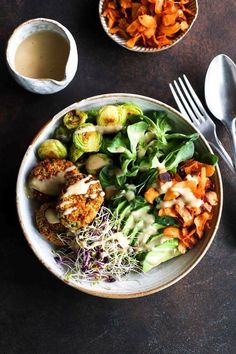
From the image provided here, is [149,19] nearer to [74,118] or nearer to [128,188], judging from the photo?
[74,118]

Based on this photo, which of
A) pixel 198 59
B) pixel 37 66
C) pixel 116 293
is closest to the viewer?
pixel 116 293

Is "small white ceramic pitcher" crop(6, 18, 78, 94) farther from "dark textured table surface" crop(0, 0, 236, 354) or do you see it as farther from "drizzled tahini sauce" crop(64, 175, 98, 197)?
"drizzled tahini sauce" crop(64, 175, 98, 197)

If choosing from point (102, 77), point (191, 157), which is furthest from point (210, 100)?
point (102, 77)

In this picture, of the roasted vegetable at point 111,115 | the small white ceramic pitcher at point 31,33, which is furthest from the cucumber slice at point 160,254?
the small white ceramic pitcher at point 31,33

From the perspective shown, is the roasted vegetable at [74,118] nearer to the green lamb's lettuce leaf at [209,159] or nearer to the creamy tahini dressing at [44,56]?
the creamy tahini dressing at [44,56]

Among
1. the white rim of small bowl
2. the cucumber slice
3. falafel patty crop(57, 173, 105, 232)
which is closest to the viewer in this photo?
falafel patty crop(57, 173, 105, 232)

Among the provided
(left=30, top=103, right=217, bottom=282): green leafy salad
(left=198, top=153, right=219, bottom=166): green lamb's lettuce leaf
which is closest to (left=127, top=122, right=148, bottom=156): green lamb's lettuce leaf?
(left=30, top=103, right=217, bottom=282): green leafy salad

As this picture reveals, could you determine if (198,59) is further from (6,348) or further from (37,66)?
(6,348)
